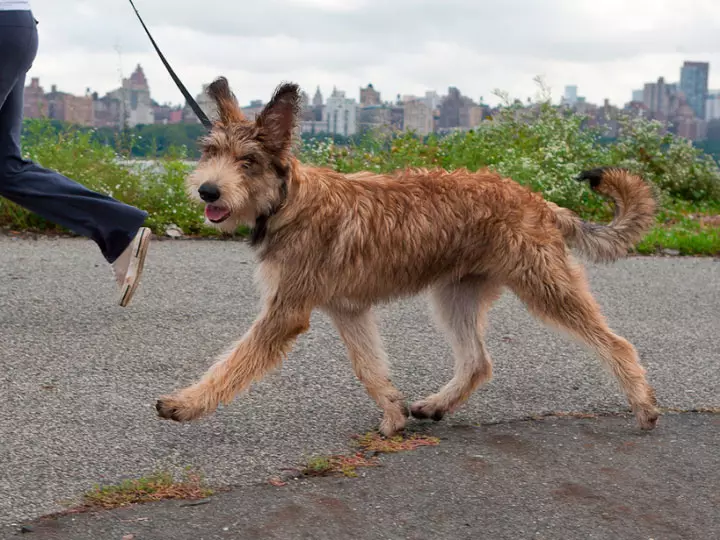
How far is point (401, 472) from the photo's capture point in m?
4.36

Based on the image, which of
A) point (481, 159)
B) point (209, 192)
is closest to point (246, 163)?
point (209, 192)

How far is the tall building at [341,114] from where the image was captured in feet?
38.9

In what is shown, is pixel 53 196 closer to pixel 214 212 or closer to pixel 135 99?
pixel 214 212

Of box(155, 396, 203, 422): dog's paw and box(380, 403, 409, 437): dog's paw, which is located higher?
box(155, 396, 203, 422): dog's paw

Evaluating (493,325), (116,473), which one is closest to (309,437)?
(116,473)

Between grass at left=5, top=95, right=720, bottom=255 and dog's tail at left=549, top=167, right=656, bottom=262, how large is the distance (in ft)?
10.4

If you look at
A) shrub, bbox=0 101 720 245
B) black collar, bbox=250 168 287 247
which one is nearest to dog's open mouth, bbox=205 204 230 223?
black collar, bbox=250 168 287 247

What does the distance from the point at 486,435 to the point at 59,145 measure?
748 centimetres

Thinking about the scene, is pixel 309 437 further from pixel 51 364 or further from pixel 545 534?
pixel 51 364

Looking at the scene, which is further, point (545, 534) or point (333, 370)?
point (333, 370)

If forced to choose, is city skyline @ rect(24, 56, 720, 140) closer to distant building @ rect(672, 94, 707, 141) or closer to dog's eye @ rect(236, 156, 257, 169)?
distant building @ rect(672, 94, 707, 141)

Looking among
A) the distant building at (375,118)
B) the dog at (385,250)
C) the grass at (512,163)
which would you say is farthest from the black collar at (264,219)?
the distant building at (375,118)

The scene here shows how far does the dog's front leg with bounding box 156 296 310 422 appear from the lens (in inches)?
176

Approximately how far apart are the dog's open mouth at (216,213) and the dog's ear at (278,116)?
336mm
